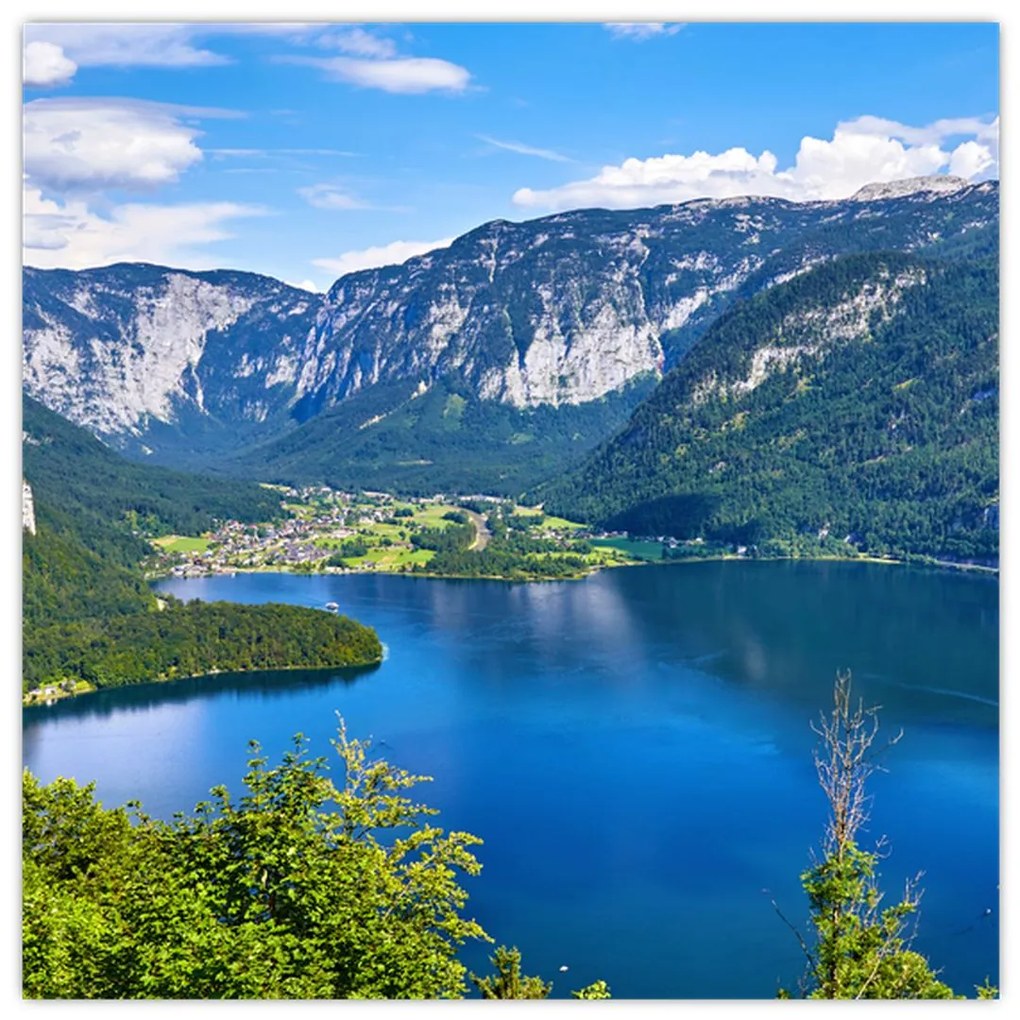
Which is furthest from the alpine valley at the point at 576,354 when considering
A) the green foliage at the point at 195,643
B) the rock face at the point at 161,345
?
the green foliage at the point at 195,643

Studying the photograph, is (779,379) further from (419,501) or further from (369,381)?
(369,381)

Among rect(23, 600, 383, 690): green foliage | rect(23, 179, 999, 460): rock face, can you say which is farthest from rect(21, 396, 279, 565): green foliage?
rect(23, 179, 999, 460): rock face

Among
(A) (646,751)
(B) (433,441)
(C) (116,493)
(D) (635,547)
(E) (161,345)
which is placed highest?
(E) (161,345)

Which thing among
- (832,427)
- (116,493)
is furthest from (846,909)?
(116,493)

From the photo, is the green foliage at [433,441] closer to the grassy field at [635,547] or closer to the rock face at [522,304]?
the rock face at [522,304]

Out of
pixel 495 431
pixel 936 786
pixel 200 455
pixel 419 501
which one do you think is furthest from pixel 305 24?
pixel 200 455

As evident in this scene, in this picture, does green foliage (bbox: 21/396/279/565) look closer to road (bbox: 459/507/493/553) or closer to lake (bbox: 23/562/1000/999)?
road (bbox: 459/507/493/553)

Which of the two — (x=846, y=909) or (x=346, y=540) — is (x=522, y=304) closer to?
(x=346, y=540)
